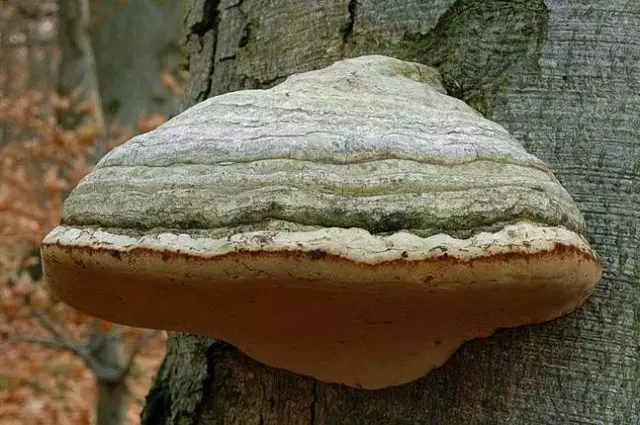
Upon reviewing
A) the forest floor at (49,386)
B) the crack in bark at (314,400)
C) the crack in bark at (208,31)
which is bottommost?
the forest floor at (49,386)

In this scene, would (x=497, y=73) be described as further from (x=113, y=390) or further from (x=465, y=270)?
(x=113, y=390)

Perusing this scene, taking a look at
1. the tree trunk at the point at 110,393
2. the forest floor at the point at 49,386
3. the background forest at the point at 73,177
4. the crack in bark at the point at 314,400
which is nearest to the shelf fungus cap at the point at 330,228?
the crack in bark at the point at 314,400

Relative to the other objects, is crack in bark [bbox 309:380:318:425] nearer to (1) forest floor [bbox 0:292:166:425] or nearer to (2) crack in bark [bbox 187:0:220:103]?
(2) crack in bark [bbox 187:0:220:103]

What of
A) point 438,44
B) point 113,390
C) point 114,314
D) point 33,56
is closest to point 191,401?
point 114,314

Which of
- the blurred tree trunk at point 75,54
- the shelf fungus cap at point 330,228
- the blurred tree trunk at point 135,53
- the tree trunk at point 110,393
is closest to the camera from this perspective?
the shelf fungus cap at point 330,228

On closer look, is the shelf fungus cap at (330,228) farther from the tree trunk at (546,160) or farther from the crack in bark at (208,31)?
the crack in bark at (208,31)

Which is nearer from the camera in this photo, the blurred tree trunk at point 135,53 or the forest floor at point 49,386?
the forest floor at point 49,386

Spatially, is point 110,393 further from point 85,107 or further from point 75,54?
point 75,54

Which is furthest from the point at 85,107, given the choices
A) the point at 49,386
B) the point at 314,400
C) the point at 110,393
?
the point at 49,386
